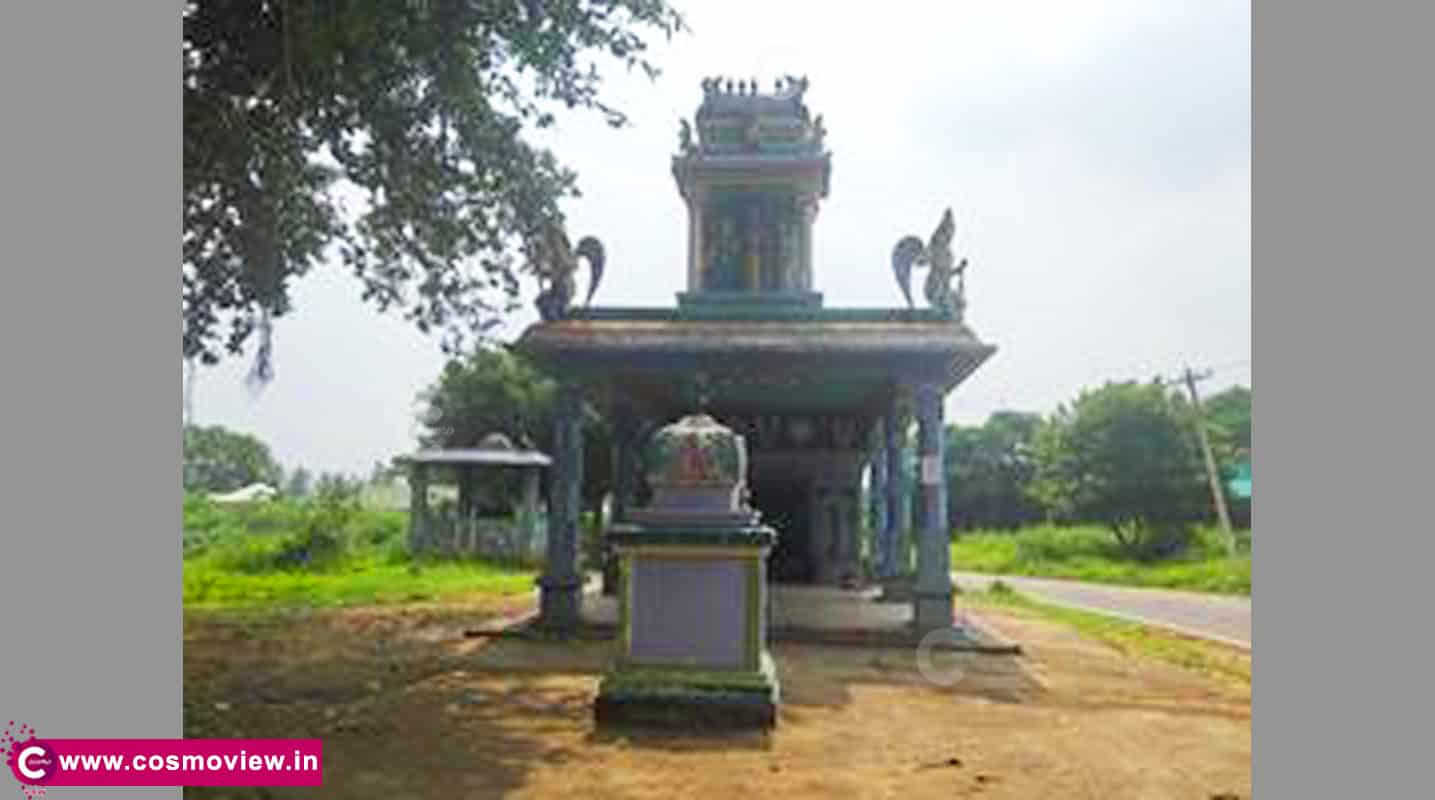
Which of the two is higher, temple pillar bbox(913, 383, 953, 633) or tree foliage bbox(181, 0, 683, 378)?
tree foliage bbox(181, 0, 683, 378)

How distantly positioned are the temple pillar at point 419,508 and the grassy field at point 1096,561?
22.8m

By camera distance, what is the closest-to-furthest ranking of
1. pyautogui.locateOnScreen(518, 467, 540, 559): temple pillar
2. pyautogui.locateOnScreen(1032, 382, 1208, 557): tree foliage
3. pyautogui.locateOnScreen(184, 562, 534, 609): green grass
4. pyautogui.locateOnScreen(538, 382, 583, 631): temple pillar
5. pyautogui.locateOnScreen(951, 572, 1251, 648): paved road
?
1. pyautogui.locateOnScreen(538, 382, 583, 631): temple pillar
2. pyautogui.locateOnScreen(951, 572, 1251, 648): paved road
3. pyautogui.locateOnScreen(184, 562, 534, 609): green grass
4. pyautogui.locateOnScreen(518, 467, 540, 559): temple pillar
5. pyautogui.locateOnScreen(1032, 382, 1208, 557): tree foliage

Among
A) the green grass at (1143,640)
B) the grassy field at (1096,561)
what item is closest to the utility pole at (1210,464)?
the grassy field at (1096,561)


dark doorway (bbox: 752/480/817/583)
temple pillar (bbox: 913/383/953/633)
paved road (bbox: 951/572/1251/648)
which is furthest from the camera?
dark doorway (bbox: 752/480/817/583)

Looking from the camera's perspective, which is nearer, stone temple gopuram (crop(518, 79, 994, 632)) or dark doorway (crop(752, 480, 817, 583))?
stone temple gopuram (crop(518, 79, 994, 632))


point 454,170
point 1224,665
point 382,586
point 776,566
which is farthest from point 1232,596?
point 454,170

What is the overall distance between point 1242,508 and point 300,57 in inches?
1945

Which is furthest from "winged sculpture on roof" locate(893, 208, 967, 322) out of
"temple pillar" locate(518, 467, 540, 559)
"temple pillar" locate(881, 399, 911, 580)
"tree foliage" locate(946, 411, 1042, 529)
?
"tree foliage" locate(946, 411, 1042, 529)

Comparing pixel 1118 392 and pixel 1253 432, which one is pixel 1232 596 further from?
pixel 1253 432

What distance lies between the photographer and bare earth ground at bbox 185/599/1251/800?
784 centimetres

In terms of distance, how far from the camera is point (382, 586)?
Result: 27.2 meters

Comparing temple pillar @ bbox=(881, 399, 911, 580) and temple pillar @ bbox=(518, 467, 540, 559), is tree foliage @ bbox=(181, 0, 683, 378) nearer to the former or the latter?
temple pillar @ bbox=(881, 399, 911, 580)

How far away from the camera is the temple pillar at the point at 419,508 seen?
37.7 meters

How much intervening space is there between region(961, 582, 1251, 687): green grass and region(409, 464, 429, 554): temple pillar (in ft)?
54.0
